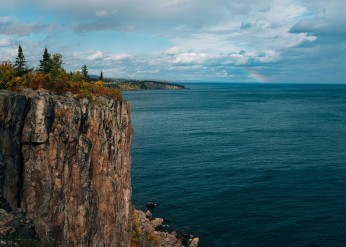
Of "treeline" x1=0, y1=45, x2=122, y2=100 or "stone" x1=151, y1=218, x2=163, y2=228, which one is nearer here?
"treeline" x1=0, y1=45, x2=122, y2=100

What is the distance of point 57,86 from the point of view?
3653cm

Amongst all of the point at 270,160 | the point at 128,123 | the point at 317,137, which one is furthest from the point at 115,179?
the point at 317,137

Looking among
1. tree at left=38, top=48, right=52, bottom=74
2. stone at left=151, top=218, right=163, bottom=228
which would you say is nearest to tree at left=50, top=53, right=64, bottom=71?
tree at left=38, top=48, right=52, bottom=74

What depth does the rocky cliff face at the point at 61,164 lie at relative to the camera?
29812 millimetres

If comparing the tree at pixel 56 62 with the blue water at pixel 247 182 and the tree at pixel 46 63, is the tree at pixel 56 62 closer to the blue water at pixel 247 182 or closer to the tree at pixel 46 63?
the tree at pixel 46 63

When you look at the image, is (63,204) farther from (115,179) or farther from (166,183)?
(166,183)

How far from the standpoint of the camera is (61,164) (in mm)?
33031

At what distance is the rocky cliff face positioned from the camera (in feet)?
97.8

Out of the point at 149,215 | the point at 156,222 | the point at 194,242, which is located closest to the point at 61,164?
the point at 194,242

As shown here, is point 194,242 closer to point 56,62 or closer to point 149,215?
point 149,215

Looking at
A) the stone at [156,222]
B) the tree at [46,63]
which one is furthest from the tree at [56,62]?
the stone at [156,222]

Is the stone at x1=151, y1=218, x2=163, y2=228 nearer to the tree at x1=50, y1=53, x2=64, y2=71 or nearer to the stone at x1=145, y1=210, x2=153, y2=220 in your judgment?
the stone at x1=145, y1=210, x2=153, y2=220

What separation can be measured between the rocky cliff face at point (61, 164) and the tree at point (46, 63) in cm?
1289

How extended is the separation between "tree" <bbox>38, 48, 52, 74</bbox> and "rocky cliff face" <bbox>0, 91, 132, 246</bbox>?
12888 millimetres
